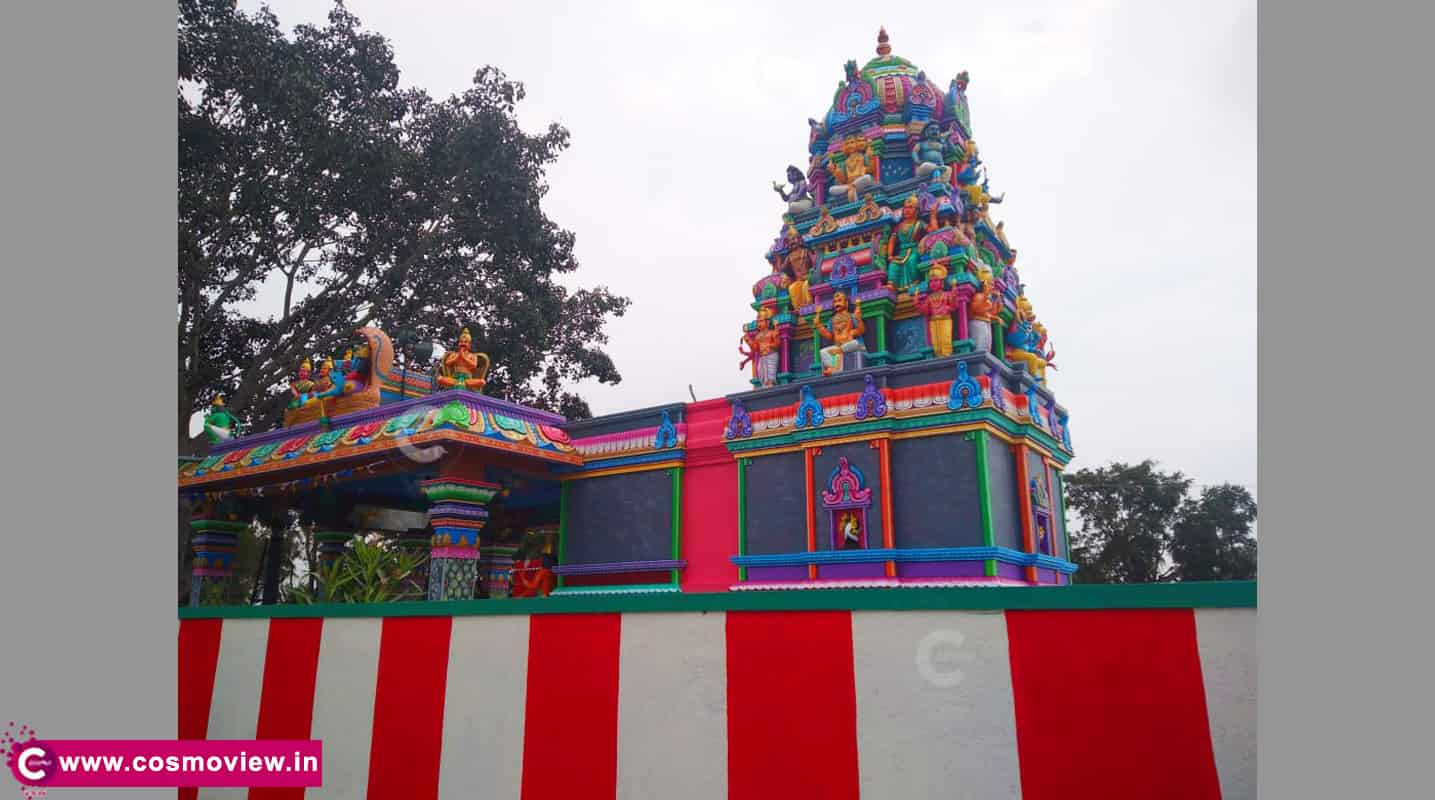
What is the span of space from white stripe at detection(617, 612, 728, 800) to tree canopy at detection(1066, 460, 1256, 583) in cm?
3303

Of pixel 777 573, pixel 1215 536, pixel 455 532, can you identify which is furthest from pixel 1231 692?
pixel 1215 536

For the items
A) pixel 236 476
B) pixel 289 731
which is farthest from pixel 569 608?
pixel 236 476

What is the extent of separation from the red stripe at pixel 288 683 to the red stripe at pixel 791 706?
2.38 metres

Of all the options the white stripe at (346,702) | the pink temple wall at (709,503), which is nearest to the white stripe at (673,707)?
the white stripe at (346,702)

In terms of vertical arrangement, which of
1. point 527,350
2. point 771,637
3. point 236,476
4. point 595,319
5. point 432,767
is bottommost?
point 432,767

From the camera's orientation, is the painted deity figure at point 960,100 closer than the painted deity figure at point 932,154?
No

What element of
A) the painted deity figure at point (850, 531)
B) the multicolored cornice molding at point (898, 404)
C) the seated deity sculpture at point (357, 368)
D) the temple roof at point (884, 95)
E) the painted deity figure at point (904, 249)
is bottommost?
the painted deity figure at point (850, 531)

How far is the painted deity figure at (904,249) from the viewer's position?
1234 centimetres

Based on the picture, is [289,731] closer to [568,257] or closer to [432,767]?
[432,767]

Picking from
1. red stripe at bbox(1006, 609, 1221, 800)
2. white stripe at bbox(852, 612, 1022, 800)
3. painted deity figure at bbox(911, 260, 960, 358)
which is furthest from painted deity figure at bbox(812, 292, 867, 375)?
red stripe at bbox(1006, 609, 1221, 800)

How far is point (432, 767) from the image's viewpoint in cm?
345

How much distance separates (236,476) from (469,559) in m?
4.75
